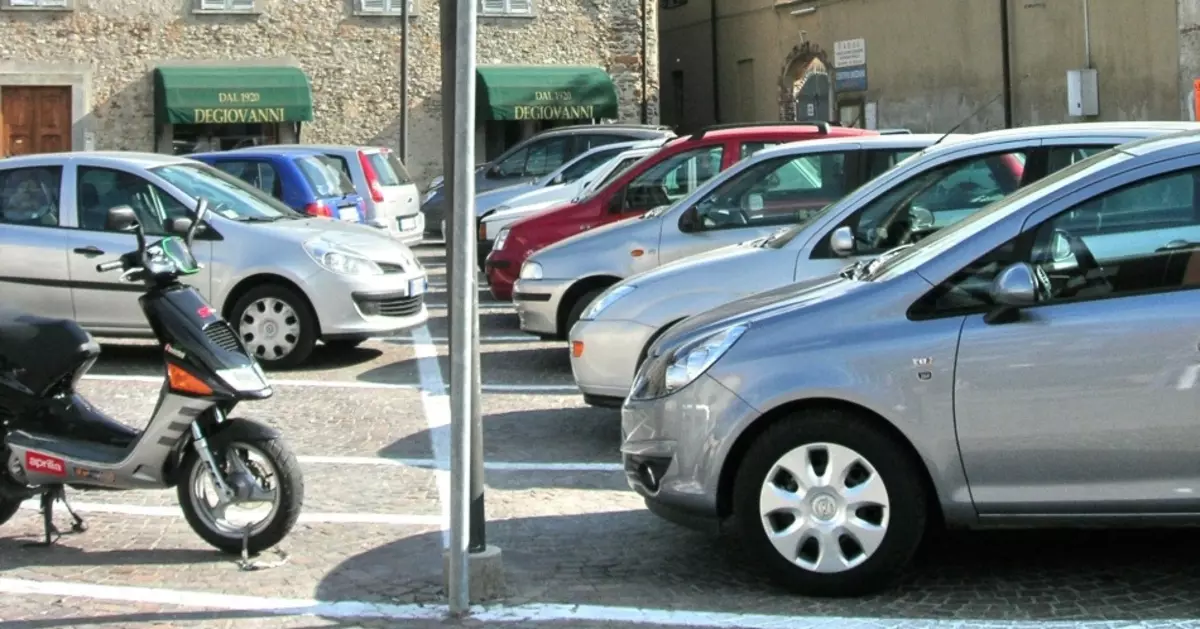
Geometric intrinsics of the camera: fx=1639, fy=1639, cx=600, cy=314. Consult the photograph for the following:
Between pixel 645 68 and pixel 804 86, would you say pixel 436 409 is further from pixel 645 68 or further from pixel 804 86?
pixel 804 86

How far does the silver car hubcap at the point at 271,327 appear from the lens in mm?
11820

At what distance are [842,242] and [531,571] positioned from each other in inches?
108

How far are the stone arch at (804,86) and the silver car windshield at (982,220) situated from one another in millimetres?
27079

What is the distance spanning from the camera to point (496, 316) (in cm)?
1556

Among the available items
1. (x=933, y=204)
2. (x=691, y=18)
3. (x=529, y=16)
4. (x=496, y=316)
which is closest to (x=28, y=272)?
(x=496, y=316)

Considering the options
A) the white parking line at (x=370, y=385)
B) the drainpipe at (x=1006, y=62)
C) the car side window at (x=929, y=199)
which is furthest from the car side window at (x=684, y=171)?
the drainpipe at (x=1006, y=62)

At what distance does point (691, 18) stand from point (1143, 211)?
32.6 m

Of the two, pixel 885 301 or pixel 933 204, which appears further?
pixel 933 204

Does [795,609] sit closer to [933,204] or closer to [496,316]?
[933,204]

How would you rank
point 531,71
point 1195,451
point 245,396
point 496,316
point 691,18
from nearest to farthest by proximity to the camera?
point 1195,451 < point 245,396 < point 496,316 < point 531,71 < point 691,18

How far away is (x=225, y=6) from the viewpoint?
30734mm

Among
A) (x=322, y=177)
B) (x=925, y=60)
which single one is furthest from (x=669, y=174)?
(x=925, y=60)

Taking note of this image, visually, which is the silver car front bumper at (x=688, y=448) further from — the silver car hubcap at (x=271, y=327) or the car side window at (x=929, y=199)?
the silver car hubcap at (x=271, y=327)

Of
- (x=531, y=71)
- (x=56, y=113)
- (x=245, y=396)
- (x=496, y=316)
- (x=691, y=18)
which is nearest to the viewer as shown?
(x=245, y=396)
